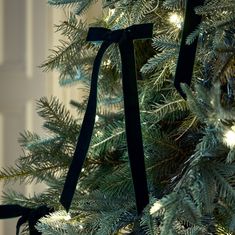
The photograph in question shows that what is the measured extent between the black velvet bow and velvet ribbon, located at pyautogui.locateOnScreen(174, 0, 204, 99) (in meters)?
0.26

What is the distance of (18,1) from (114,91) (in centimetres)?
64

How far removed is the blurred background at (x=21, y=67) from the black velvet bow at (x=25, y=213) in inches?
23.8

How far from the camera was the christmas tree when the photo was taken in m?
0.39

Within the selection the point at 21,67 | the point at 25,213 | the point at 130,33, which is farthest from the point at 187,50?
the point at 21,67

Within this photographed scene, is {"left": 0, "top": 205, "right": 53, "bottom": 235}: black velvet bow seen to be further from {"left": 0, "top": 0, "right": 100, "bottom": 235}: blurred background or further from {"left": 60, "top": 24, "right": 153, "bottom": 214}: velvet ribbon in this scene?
{"left": 0, "top": 0, "right": 100, "bottom": 235}: blurred background

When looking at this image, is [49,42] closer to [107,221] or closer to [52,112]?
[52,112]

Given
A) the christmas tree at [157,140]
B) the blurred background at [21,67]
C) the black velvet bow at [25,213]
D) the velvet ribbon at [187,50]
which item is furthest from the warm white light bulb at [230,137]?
the blurred background at [21,67]

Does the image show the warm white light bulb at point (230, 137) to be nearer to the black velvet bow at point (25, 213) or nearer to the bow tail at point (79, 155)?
the bow tail at point (79, 155)

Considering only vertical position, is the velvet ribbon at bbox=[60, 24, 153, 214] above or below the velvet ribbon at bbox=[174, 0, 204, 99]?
below

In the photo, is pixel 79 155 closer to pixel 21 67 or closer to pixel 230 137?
pixel 230 137

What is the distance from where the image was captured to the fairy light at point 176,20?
53 cm

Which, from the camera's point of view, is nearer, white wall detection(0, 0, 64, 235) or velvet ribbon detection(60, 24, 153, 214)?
velvet ribbon detection(60, 24, 153, 214)

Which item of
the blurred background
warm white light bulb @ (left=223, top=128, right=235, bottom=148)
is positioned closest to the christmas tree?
warm white light bulb @ (left=223, top=128, right=235, bottom=148)

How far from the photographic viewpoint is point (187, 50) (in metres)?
0.47
